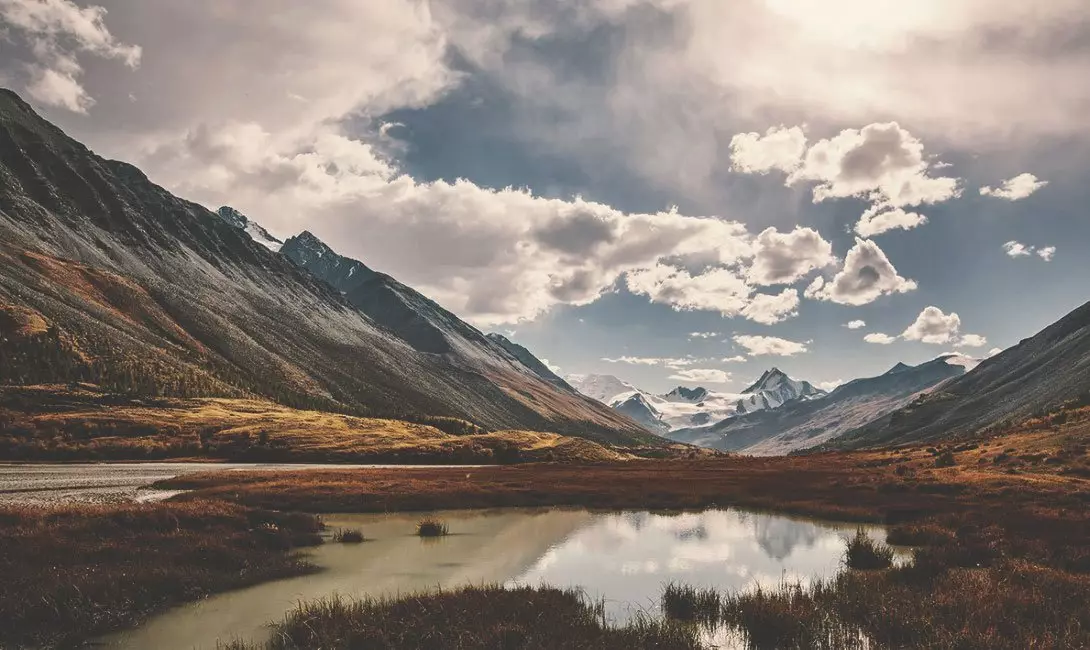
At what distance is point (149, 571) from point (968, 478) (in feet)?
182

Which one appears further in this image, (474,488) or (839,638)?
(474,488)

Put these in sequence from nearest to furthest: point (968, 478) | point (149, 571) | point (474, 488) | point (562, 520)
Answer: point (149, 571)
point (562, 520)
point (968, 478)
point (474, 488)

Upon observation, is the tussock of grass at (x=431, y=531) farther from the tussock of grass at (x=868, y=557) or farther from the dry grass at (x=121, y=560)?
the tussock of grass at (x=868, y=557)

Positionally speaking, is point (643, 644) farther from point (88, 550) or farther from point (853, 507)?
point (853, 507)

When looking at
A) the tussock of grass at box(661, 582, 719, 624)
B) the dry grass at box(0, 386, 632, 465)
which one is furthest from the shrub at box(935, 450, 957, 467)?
Answer: the dry grass at box(0, 386, 632, 465)

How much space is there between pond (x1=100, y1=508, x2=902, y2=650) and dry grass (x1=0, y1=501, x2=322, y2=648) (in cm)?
103

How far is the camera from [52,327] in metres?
142

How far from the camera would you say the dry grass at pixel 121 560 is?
15.8 meters

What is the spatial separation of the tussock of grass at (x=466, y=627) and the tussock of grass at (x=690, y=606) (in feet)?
4.25

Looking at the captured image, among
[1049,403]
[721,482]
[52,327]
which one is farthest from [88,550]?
[1049,403]

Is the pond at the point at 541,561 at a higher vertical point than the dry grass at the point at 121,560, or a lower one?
lower

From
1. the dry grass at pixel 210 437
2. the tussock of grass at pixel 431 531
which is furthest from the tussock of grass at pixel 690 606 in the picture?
the dry grass at pixel 210 437

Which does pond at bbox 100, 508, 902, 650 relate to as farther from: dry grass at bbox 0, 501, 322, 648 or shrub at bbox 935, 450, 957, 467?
shrub at bbox 935, 450, 957, 467

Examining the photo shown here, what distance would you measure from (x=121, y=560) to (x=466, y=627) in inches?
586
